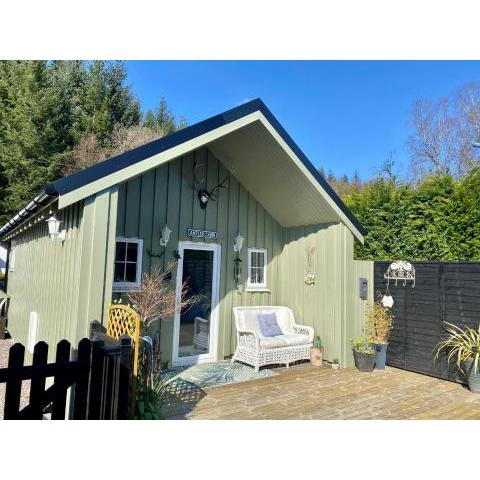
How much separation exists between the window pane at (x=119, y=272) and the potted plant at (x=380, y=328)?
14.6 ft

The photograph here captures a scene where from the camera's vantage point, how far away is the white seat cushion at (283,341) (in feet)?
20.5

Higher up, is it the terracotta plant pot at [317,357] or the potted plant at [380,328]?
the potted plant at [380,328]

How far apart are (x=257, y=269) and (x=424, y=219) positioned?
349 cm

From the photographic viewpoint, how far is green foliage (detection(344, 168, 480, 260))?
255 inches

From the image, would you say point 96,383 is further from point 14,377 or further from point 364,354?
point 364,354

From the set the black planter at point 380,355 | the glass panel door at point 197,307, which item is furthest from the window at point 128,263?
the black planter at point 380,355

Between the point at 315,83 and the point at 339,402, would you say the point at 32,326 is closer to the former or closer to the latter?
the point at 339,402

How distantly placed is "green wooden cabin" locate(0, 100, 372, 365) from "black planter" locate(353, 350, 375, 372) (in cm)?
22

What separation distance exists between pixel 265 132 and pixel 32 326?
16.8 feet

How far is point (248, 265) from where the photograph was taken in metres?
7.34

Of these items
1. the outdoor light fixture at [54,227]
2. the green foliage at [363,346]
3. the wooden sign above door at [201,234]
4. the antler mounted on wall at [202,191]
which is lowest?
the green foliage at [363,346]

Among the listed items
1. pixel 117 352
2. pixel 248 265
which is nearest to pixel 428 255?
pixel 248 265

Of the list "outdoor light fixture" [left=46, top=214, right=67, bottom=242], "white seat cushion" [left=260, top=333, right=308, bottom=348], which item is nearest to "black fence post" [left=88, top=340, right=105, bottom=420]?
"outdoor light fixture" [left=46, top=214, right=67, bottom=242]

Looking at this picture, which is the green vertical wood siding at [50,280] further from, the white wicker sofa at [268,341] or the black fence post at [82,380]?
the white wicker sofa at [268,341]
